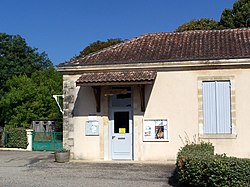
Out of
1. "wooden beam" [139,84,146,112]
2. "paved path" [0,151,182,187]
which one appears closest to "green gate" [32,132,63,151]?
"paved path" [0,151,182,187]

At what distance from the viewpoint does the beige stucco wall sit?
13.0 m

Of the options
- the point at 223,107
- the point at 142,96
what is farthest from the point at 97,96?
the point at 223,107

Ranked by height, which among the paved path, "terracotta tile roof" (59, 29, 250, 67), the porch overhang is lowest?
the paved path

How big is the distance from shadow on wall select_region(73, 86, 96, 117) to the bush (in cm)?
692

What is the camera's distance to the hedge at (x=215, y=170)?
739 centimetres

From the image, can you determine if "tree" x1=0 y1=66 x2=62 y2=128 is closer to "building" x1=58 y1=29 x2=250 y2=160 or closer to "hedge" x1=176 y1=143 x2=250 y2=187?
"building" x1=58 y1=29 x2=250 y2=160

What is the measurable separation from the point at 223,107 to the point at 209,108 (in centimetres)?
47

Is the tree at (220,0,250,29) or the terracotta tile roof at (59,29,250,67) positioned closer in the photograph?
the terracotta tile roof at (59,29,250,67)

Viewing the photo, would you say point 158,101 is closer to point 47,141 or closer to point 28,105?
point 47,141

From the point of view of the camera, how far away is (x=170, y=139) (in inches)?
531

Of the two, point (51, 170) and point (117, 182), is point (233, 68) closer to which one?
point (117, 182)

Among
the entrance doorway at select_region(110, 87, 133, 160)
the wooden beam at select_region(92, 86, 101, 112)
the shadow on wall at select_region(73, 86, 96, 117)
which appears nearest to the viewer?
the wooden beam at select_region(92, 86, 101, 112)

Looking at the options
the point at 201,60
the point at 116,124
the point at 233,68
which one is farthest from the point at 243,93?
the point at 116,124

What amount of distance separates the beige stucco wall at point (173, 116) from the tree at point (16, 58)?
28221 mm
